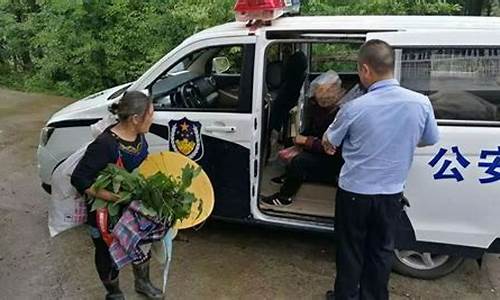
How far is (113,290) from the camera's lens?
3461mm

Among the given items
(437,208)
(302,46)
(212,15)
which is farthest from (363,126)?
(212,15)

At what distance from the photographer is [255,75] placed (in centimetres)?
375

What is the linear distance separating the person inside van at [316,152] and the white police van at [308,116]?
0.14m

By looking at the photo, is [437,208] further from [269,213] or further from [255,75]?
[255,75]

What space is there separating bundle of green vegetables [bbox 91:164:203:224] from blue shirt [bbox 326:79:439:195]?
897 millimetres

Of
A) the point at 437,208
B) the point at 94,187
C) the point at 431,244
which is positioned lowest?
the point at 431,244

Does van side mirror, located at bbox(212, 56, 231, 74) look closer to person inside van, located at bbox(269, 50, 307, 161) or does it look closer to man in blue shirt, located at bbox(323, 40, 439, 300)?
person inside van, located at bbox(269, 50, 307, 161)

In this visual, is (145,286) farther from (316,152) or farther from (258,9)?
(258,9)

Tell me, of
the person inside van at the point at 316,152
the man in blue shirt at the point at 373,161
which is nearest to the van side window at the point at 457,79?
the man in blue shirt at the point at 373,161

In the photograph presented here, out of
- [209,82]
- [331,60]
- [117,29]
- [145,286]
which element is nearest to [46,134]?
[209,82]

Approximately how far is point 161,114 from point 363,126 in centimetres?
172

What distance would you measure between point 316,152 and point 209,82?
1.06 m

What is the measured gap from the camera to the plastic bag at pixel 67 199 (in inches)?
125

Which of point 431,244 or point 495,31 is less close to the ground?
point 495,31
